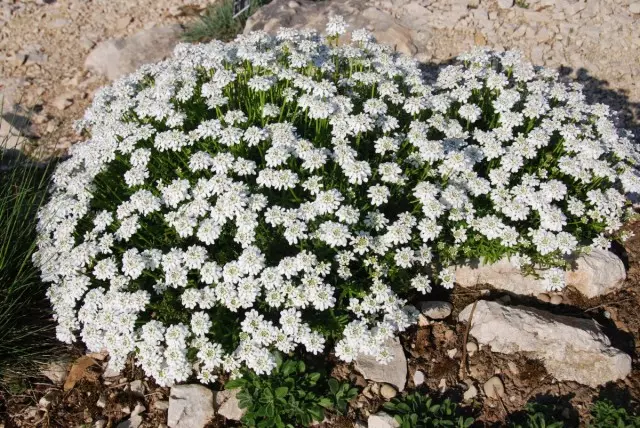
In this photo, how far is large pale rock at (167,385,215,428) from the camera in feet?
14.9

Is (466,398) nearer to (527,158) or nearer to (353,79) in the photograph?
(527,158)

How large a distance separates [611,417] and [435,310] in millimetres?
1583

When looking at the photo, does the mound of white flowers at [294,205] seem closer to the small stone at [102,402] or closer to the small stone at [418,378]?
the small stone at [418,378]

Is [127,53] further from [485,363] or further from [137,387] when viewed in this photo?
[485,363]

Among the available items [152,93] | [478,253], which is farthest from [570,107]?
[152,93]

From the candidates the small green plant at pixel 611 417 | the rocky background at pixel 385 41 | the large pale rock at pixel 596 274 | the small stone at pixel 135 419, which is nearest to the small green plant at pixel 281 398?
the small stone at pixel 135 419

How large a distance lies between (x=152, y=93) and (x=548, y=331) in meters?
4.21

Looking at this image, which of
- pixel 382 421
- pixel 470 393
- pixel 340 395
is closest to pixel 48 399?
pixel 340 395

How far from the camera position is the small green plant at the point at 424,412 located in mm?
4254

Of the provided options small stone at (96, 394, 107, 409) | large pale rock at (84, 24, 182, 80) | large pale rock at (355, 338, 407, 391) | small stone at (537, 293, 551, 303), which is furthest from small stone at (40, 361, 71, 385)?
large pale rock at (84, 24, 182, 80)

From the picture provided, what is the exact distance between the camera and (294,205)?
16.6 ft

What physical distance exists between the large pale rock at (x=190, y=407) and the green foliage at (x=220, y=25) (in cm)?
635

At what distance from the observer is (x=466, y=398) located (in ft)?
15.3

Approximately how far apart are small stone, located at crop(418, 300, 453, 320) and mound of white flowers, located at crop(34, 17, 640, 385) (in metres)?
0.18
